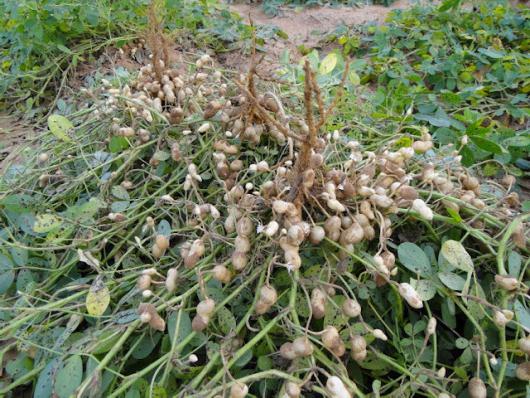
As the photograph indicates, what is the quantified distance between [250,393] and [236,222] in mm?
287

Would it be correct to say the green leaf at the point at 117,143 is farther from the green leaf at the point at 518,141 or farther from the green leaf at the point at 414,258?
the green leaf at the point at 518,141

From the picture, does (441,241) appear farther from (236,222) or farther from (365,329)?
(236,222)

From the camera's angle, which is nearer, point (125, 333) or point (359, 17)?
point (125, 333)

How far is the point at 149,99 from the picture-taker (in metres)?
1.27

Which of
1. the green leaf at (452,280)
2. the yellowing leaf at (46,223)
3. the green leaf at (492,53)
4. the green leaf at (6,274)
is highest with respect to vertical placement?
the green leaf at (452,280)

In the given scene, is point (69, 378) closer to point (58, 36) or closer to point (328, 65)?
point (328, 65)

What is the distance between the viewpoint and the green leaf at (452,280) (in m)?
0.77

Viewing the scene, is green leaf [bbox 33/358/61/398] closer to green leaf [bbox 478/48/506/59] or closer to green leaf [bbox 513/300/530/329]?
green leaf [bbox 513/300/530/329]

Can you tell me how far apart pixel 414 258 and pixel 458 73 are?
4.55 ft

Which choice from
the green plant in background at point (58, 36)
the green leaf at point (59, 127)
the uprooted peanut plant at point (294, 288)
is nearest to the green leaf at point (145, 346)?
the uprooted peanut plant at point (294, 288)

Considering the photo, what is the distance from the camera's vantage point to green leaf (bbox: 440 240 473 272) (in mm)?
777

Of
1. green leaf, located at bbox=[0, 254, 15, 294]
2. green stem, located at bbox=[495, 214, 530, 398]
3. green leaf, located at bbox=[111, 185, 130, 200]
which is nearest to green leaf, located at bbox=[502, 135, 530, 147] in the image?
green stem, located at bbox=[495, 214, 530, 398]

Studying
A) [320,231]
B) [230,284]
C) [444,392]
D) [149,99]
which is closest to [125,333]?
[230,284]

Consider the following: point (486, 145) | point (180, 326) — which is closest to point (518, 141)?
point (486, 145)
